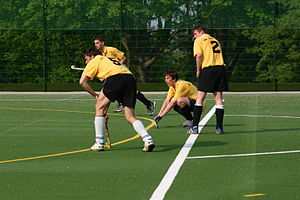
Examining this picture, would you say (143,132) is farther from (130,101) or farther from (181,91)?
(181,91)

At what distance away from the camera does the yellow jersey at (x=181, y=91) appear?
13594 millimetres

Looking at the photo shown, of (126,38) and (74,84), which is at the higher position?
(126,38)

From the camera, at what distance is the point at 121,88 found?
33.3 ft

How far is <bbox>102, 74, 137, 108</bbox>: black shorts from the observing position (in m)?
10.1

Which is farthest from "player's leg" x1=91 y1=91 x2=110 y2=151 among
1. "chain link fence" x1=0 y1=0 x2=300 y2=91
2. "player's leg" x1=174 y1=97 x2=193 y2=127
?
"chain link fence" x1=0 y1=0 x2=300 y2=91

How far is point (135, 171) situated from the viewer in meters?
8.33

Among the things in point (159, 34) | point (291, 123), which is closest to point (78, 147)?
point (291, 123)

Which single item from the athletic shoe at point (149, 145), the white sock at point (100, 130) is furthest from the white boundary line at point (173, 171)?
the white sock at point (100, 130)

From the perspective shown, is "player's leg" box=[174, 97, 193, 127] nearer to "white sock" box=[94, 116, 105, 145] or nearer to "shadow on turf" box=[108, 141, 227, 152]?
"shadow on turf" box=[108, 141, 227, 152]

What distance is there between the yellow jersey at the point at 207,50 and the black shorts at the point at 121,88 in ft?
8.34

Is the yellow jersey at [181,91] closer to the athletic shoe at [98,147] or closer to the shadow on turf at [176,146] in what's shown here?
the shadow on turf at [176,146]

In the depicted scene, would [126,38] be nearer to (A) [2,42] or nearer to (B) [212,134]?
(A) [2,42]

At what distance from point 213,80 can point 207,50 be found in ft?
1.70

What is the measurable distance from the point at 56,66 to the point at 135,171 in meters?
22.2
